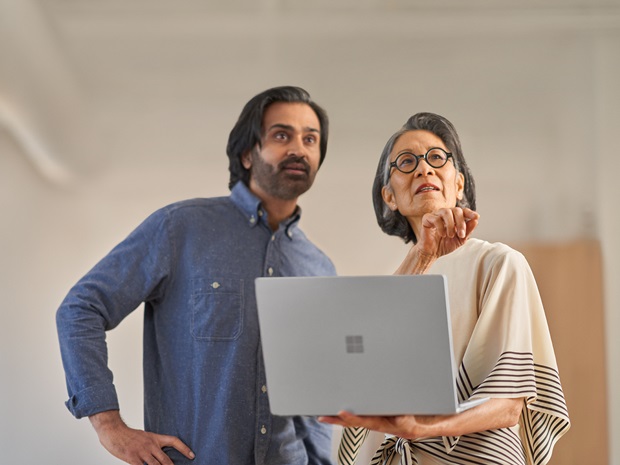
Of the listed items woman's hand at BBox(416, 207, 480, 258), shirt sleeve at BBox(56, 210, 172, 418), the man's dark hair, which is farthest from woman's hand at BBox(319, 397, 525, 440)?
the man's dark hair

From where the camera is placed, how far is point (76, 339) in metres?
2.44

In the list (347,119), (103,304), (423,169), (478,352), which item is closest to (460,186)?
(423,169)

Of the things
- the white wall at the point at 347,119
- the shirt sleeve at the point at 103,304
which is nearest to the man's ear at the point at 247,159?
the shirt sleeve at the point at 103,304

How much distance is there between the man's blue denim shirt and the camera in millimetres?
2439

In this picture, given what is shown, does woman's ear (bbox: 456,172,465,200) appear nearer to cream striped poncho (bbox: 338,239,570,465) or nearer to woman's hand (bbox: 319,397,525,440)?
cream striped poncho (bbox: 338,239,570,465)

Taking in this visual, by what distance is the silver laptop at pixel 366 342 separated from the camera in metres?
1.62

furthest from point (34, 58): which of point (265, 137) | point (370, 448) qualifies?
point (370, 448)

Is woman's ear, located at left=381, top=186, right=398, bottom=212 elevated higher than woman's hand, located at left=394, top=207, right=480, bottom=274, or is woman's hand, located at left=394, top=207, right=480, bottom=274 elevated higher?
woman's ear, located at left=381, top=186, right=398, bottom=212

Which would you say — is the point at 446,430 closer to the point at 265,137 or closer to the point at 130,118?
the point at 265,137

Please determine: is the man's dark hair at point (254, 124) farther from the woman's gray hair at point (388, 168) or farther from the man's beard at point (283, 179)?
the woman's gray hair at point (388, 168)

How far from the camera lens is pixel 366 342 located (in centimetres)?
164

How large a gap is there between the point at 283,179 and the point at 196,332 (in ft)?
1.84

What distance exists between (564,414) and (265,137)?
134 cm

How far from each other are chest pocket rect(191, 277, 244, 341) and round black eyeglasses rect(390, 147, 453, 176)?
2.32ft
